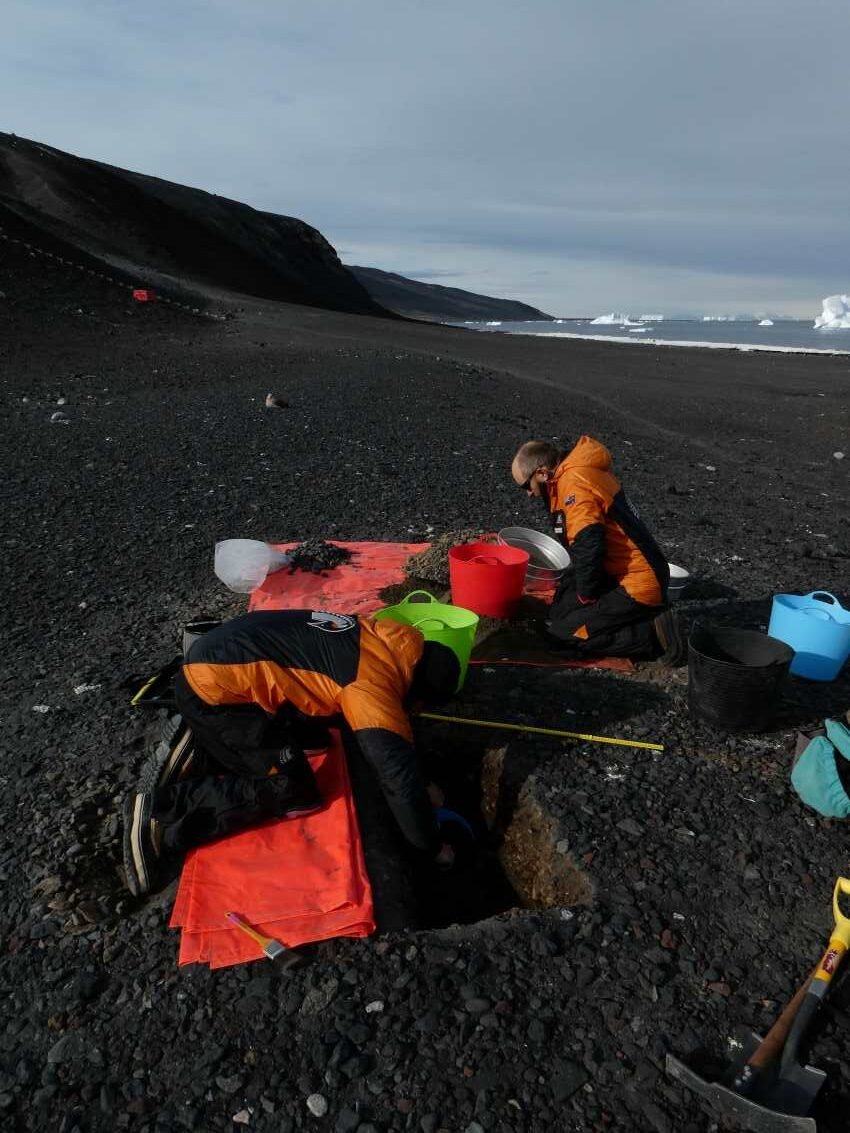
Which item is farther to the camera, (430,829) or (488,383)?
(488,383)

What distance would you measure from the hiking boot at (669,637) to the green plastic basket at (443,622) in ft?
3.28

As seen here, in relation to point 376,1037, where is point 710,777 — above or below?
above

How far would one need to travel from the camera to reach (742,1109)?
5.89 ft

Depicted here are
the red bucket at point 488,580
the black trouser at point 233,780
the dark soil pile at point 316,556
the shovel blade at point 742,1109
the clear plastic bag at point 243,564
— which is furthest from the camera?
the dark soil pile at point 316,556

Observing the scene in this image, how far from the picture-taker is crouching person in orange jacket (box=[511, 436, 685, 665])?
3.76m

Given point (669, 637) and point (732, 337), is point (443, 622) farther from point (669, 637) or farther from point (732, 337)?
point (732, 337)

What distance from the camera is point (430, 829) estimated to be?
270 cm

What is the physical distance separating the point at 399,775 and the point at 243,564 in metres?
2.57

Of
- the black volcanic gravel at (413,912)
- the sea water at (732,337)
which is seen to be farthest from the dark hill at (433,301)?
the black volcanic gravel at (413,912)

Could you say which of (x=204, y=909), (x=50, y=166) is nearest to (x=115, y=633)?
(x=204, y=909)

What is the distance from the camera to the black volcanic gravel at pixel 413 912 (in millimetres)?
1915

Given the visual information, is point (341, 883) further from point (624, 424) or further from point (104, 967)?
point (624, 424)

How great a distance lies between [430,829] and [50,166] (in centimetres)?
4538

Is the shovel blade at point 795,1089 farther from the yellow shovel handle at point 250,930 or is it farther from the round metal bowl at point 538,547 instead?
the round metal bowl at point 538,547
